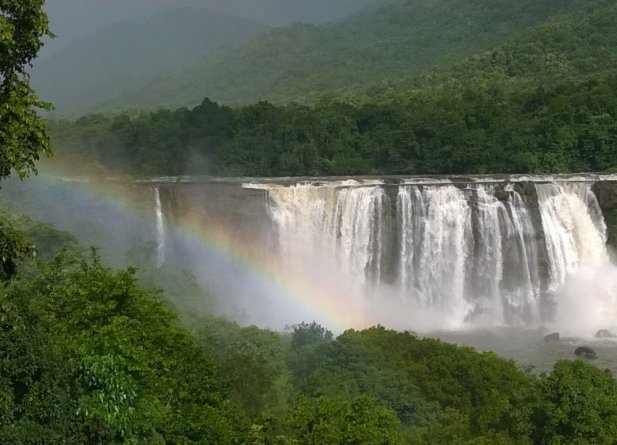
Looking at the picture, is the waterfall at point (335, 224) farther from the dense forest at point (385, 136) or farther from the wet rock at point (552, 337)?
the dense forest at point (385, 136)

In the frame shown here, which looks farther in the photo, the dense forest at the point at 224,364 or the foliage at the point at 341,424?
the foliage at the point at 341,424

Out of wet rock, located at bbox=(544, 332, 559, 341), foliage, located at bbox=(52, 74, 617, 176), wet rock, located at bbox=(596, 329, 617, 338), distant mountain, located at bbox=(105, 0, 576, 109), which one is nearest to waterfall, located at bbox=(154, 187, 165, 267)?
wet rock, located at bbox=(544, 332, 559, 341)

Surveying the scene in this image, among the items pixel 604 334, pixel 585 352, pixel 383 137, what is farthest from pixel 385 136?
pixel 585 352

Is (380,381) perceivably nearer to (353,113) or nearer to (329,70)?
(353,113)

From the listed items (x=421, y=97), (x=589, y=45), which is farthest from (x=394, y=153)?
(x=589, y=45)

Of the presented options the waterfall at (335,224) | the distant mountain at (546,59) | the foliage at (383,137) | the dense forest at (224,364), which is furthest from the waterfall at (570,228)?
the distant mountain at (546,59)

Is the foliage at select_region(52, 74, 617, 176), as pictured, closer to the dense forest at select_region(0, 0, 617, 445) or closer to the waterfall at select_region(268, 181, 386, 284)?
the dense forest at select_region(0, 0, 617, 445)

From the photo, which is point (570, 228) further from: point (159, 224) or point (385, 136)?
point (385, 136)
